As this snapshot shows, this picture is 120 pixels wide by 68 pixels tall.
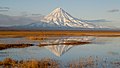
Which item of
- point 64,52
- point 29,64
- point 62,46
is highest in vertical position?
point 29,64

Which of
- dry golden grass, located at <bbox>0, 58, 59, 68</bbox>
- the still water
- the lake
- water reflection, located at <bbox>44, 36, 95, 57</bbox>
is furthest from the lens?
water reflection, located at <bbox>44, 36, 95, 57</bbox>

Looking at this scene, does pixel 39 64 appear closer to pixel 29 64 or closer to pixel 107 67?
pixel 29 64

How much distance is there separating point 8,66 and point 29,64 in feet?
6.21

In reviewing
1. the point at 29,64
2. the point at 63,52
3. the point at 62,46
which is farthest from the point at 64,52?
the point at 29,64

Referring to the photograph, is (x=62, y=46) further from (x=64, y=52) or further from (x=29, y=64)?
(x=29, y=64)

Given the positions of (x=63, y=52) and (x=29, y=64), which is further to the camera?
(x=63, y=52)

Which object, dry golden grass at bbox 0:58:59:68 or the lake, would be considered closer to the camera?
dry golden grass at bbox 0:58:59:68

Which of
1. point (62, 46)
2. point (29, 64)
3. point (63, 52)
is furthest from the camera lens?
point (62, 46)

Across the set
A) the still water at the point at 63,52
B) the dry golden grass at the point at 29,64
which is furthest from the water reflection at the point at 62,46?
the dry golden grass at the point at 29,64

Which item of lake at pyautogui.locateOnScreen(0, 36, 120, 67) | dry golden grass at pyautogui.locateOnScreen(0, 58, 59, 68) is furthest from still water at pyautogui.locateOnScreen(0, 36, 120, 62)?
dry golden grass at pyautogui.locateOnScreen(0, 58, 59, 68)

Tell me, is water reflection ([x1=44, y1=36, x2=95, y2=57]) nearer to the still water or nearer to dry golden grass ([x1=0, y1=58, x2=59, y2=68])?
the still water

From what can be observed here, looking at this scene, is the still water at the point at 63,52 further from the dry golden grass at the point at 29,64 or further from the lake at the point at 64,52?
the dry golden grass at the point at 29,64

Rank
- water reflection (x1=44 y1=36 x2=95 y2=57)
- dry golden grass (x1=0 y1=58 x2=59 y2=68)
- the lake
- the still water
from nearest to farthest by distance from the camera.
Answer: dry golden grass (x1=0 y1=58 x2=59 y2=68) < the lake < the still water < water reflection (x1=44 y1=36 x2=95 y2=57)

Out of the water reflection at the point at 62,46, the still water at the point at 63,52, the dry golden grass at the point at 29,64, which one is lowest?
the water reflection at the point at 62,46
